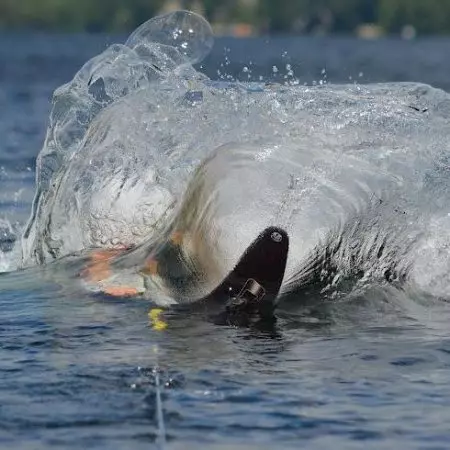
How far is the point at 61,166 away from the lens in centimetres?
1163

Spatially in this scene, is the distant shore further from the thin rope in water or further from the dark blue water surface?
the thin rope in water

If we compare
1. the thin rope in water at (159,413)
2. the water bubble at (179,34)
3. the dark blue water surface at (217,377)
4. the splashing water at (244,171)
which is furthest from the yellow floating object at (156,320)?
the water bubble at (179,34)

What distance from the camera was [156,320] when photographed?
8945 millimetres

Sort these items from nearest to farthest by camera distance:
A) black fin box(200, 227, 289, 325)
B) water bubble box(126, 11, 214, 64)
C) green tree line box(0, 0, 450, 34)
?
black fin box(200, 227, 289, 325)
water bubble box(126, 11, 214, 64)
green tree line box(0, 0, 450, 34)

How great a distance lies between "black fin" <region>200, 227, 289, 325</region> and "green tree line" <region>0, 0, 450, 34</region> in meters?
116

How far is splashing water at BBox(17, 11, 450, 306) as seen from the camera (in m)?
9.58

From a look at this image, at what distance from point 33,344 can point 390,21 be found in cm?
12387

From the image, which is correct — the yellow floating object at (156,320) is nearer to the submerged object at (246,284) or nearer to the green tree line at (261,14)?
the submerged object at (246,284)

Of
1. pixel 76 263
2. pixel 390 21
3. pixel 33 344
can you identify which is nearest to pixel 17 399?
pixel 33 344

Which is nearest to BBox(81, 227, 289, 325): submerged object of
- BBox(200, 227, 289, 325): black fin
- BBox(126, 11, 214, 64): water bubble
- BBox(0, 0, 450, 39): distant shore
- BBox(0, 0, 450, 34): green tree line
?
BBox(200, 227, 289, 325): black fin

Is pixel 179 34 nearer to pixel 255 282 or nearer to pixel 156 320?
pixel 255 282

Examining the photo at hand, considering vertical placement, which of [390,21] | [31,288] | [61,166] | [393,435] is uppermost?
[390,21]

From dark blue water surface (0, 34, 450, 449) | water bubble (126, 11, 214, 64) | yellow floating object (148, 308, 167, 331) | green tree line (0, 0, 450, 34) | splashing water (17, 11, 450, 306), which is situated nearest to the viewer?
dark blue water surface (0, 34, 450, 449)

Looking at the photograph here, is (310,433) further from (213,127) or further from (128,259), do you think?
(213,127)
